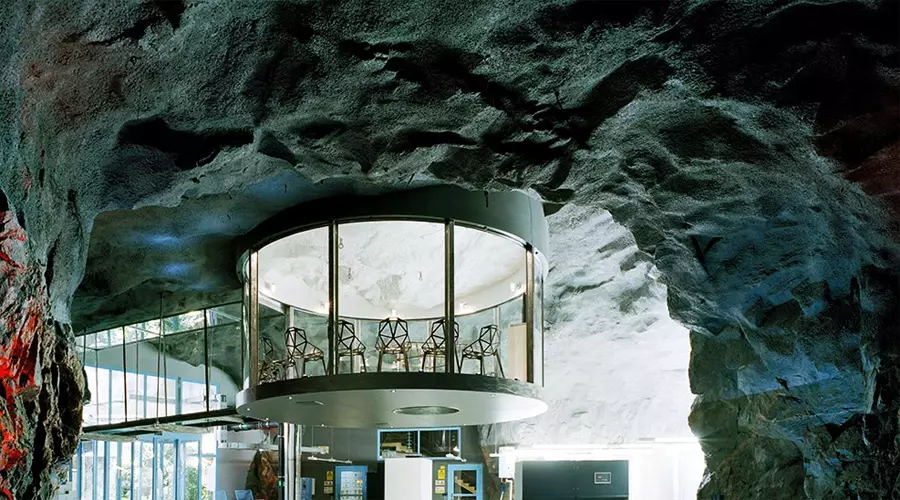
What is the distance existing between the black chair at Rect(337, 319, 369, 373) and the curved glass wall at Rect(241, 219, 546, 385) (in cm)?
1

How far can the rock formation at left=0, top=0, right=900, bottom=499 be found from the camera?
245 inches

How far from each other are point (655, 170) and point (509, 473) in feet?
43.7

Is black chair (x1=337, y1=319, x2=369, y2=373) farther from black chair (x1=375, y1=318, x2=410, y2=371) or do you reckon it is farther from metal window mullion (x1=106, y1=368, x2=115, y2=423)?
metal window mullion (x1=106, y1=368, x2=115, y2=423)

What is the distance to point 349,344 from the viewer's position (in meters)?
11.2

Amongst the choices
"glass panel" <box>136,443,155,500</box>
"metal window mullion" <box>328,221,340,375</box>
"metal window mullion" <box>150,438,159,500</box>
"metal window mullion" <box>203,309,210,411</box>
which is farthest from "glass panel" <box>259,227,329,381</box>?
Answer: "glass panel" <box>136,443,155,500</box>

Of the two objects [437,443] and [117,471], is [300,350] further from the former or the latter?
[117,471]

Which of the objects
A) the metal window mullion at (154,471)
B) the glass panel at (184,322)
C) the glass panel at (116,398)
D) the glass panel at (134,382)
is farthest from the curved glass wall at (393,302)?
the metal window mullion at (154,471)

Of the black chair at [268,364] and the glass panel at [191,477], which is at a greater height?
the black chair at [268,364]

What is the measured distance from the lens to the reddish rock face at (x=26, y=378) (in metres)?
5.75

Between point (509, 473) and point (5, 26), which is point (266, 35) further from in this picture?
point (509, 473)

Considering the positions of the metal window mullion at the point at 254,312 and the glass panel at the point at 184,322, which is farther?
the glass panel at the point at 184,322

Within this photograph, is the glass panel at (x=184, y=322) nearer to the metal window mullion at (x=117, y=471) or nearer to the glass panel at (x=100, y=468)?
the glass panel at (x=100, y=468)

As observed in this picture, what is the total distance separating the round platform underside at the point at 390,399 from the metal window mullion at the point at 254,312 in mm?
536

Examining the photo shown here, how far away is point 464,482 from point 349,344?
1209 cm
